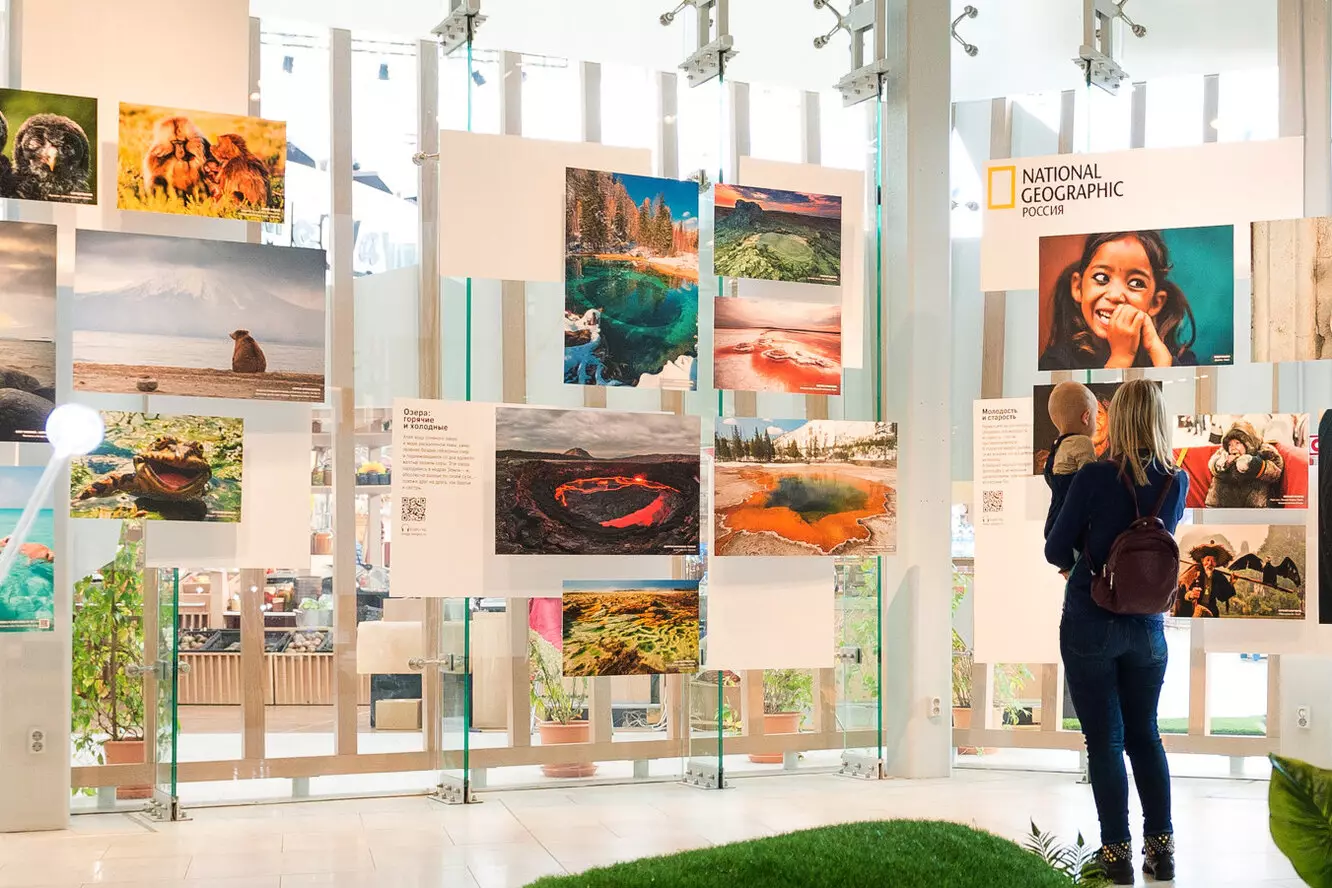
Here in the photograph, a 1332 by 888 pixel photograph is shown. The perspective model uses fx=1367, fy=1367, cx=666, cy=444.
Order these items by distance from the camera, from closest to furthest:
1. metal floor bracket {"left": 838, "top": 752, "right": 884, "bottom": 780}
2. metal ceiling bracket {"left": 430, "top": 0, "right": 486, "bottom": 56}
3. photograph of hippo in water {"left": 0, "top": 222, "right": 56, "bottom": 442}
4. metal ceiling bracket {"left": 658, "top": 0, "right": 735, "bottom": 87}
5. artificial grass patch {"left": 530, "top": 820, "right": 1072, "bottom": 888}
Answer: artificial grass patch {"left": 530, "top": 820, "right": 1072, "bottom": 888}
photograph of hippo in water {"left": 0, "top": 222, "right": 56, "bottom": 442}
metal ceiling bracket {"left": 430, "top": 0, "right": 486, "bottom": 56}
metal ceiling bracket {"left": 658, "top": 0, "right": 735, "bottom": 87}
metal floor bracket {"left": 838, "top": 752, "right": 884, "bottom": 780}

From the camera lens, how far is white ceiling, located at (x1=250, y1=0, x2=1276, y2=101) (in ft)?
22.2

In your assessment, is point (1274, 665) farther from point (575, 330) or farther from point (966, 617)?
point (575, 330)

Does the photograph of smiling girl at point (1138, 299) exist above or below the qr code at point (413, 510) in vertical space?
above

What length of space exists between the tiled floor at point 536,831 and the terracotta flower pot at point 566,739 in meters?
0.16

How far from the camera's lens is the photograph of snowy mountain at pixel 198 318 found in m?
5.34

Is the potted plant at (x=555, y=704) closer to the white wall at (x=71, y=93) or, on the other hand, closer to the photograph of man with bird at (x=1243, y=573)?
the white wall at (x=71, y=93)

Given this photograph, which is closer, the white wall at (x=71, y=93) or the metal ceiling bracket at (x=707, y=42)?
the white wall at (x=71, y=93)

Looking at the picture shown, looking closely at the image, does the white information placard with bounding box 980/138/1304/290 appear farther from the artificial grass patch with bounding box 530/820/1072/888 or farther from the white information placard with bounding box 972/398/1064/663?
the artificial grass patch with bounding box 530/820/1072/888

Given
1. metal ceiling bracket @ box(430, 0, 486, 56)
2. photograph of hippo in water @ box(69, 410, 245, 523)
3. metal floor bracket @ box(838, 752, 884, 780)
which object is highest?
metal ceiling bracket @ box(430, 0, 486, 56)

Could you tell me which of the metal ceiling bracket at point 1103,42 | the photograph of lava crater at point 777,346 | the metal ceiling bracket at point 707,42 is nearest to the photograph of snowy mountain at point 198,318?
the photograph of lava crater at point 777,346

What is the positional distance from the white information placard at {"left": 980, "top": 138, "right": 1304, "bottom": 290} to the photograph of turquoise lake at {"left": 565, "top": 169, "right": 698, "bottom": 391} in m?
1.45

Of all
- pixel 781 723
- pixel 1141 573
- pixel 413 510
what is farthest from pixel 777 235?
pixel 1141 573

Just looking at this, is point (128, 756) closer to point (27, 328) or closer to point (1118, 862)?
point (27, 328)

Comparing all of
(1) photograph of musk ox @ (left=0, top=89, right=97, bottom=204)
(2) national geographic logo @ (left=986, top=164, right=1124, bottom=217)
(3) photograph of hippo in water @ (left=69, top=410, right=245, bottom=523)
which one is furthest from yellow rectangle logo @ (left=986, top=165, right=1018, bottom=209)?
(1) photograph of musk ox @ (left=0, top=89, right=97, bottom=204)
